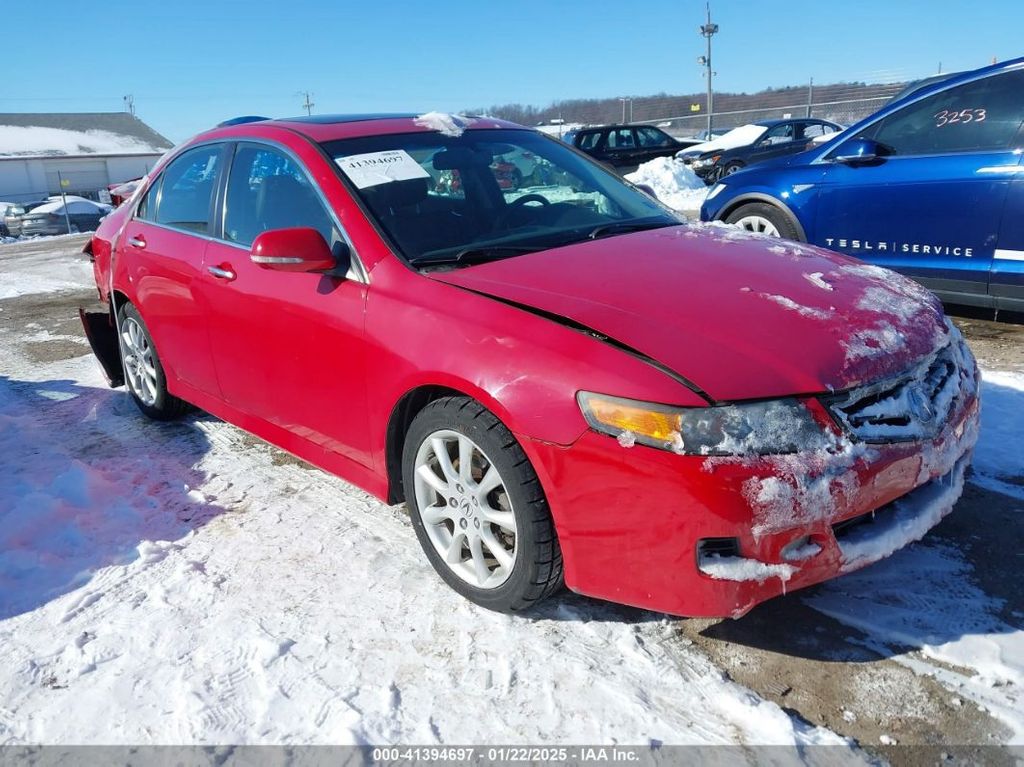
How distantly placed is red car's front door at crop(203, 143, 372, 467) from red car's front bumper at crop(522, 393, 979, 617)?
3.16ft

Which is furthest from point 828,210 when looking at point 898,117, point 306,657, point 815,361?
point 306,657

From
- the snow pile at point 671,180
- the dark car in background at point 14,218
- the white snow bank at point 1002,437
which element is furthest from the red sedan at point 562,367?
the dark car in background at point 14,218

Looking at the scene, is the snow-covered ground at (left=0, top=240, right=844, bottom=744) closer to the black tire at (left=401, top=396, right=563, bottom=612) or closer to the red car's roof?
the black tire at (left=401, top=396, right=563, bottom=612)

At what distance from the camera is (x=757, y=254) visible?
3.02 meters

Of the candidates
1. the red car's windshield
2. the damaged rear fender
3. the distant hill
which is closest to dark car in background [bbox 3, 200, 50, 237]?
the distant hill

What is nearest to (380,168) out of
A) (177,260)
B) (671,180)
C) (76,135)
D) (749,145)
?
(177,260)

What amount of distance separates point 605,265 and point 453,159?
1.03 metres

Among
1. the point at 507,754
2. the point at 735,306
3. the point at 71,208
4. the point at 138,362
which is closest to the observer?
the point at 507,754

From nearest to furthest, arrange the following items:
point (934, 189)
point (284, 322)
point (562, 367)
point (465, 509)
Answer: point (562, 367)
point (465, 509)
point (284, 322)
point (934, 189)

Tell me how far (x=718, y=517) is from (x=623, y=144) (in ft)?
61.7

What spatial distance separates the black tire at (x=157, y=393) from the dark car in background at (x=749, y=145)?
14.3 m

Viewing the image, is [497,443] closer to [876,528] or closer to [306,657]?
[306,657]

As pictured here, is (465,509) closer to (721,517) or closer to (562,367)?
(562,367)

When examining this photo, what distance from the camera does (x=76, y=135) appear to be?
55.6 meters
